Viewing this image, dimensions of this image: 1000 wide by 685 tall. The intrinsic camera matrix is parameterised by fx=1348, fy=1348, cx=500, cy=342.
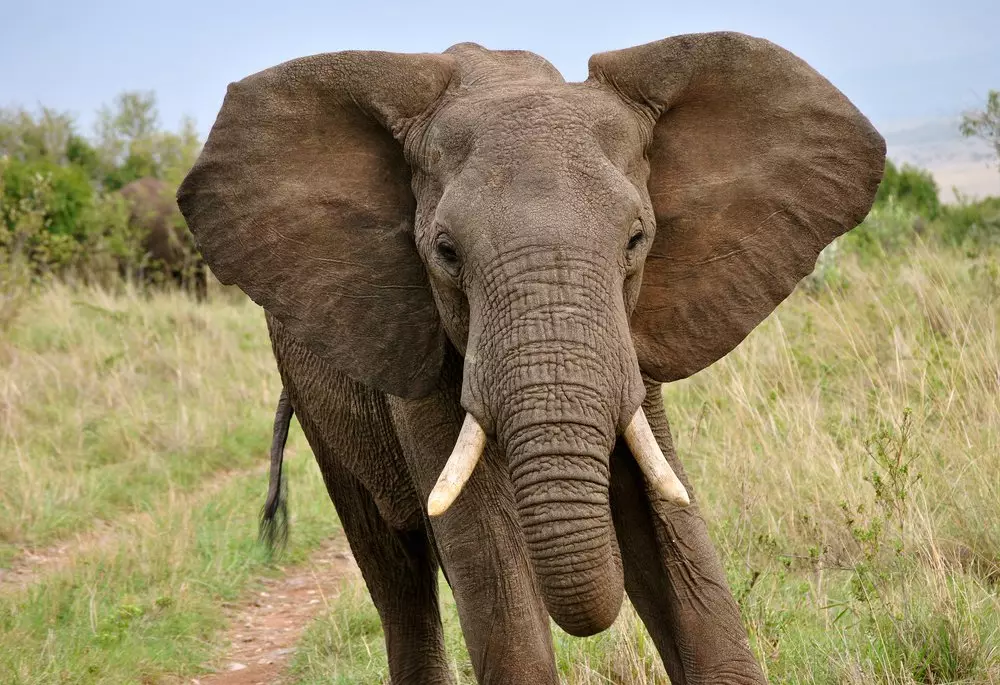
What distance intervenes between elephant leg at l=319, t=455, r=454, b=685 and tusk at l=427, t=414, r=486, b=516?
72.1 inches

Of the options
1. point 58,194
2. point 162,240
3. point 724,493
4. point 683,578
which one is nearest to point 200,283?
point 162,240

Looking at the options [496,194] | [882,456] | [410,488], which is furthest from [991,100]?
[496,194]

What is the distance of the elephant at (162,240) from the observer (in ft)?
56.7

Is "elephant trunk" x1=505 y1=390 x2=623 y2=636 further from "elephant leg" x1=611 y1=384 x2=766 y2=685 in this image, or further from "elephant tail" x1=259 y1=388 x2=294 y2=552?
"elephant tail" x1=259 y1=388 x2=294 y2=552

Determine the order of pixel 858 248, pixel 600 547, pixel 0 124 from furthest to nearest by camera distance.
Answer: pixel 0 124 < pixel 858 248 < pixel 600 547

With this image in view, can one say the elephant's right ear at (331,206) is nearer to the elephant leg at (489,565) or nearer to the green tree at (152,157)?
the elephant leg at (489,565)

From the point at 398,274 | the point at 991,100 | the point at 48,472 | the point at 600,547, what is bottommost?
the point at 48,472

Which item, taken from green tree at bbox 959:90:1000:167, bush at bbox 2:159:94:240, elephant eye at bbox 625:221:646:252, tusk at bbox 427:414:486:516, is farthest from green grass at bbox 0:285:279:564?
green tree at bbox 959:90:1000:167

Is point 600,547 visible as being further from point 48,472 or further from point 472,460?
point 48,472

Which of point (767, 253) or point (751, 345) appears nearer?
point (767, 253)

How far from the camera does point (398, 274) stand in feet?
11.9

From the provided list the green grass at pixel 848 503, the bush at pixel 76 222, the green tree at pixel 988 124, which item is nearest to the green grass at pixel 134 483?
the green grass at pixel 848 503

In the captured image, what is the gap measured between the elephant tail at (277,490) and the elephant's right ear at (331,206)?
168 cm

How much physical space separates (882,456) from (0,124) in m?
31.3
